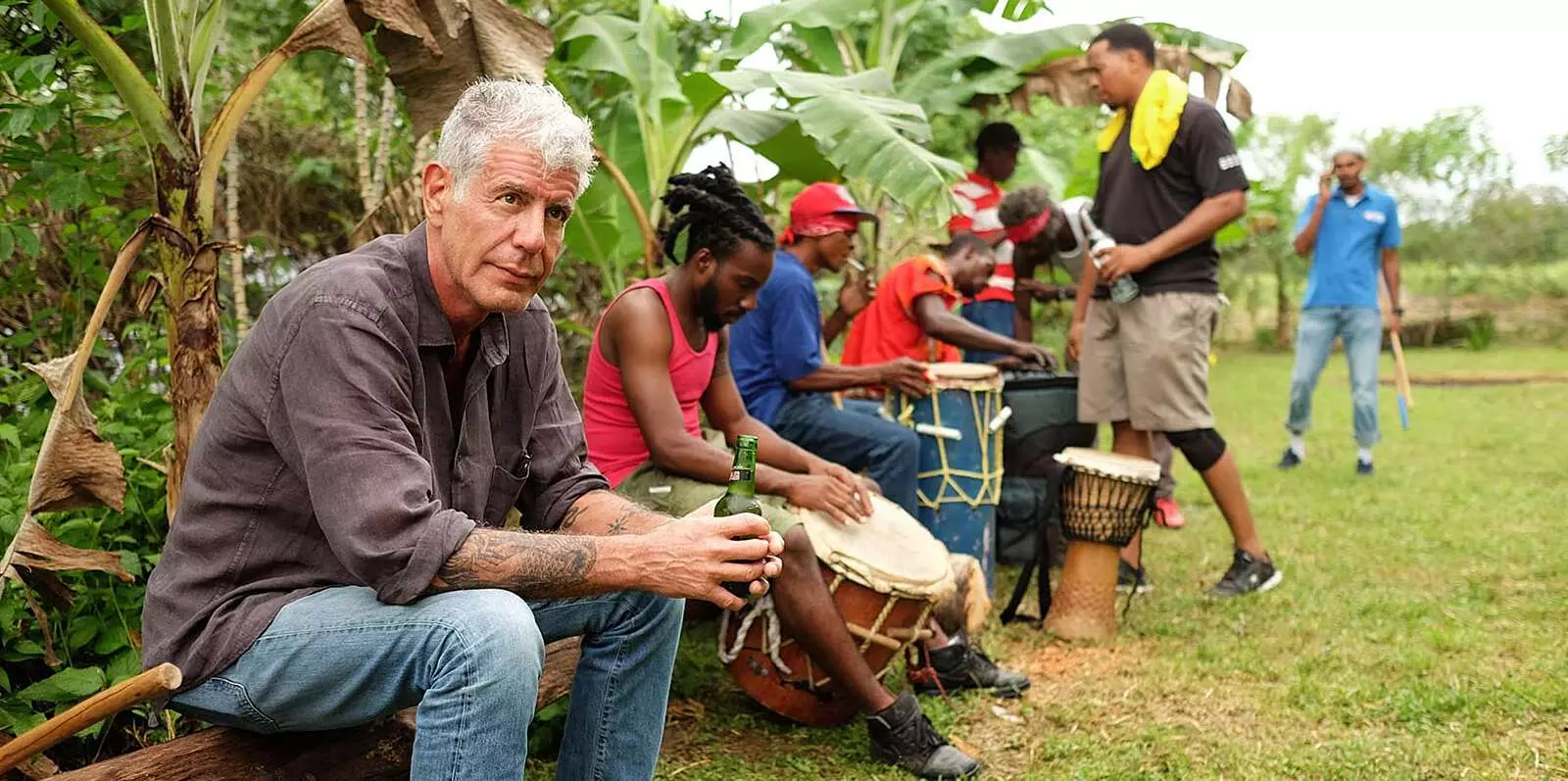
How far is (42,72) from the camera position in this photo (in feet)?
9.93

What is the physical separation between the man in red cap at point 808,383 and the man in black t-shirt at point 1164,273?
0.93 m

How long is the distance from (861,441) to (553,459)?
222cm

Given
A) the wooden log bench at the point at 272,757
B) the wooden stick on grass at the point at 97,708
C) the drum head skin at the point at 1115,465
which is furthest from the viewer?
the drum head skin at the point at 1115,465

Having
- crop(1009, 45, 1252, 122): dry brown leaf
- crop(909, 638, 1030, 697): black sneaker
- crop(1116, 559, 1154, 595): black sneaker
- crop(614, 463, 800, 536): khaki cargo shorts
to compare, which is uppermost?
crop(1009, 45, 1252, 122): dry brown leaf

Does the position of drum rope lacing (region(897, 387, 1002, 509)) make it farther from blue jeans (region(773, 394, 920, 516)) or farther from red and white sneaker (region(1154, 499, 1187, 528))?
red and white sneaker (region(1154, 499, 1187, 528))

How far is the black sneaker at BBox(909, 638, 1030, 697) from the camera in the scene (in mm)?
4129

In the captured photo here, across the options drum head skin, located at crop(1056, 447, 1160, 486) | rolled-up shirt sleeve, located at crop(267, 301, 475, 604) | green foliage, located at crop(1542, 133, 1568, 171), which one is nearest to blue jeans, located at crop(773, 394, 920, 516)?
drum head skin, located at crop(1056, 447, 1160, 486)

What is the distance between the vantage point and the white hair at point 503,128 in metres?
2.37

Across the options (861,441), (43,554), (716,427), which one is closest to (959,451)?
(861,441)

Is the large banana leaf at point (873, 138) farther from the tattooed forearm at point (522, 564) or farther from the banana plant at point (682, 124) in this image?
the tattooed forearm at point (522, 564)

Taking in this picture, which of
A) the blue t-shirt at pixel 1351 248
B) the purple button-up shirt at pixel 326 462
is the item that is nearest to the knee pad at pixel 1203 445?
the purple button-up shirt at pixel 326 462

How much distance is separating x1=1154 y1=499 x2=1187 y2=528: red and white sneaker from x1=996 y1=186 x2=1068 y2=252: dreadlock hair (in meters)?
1.57

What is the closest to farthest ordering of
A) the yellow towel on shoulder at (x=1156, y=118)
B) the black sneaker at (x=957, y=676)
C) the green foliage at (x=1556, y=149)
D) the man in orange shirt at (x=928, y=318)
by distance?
1. the black sneaker at (x=957, y=676)
2. the yellow towel on shoulder at (x=1156, y=118)
3. the man in orange shirt at (x=928, y=318)
4. the green foliage at (x=1556, y=149)

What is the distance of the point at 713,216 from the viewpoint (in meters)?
3.92
